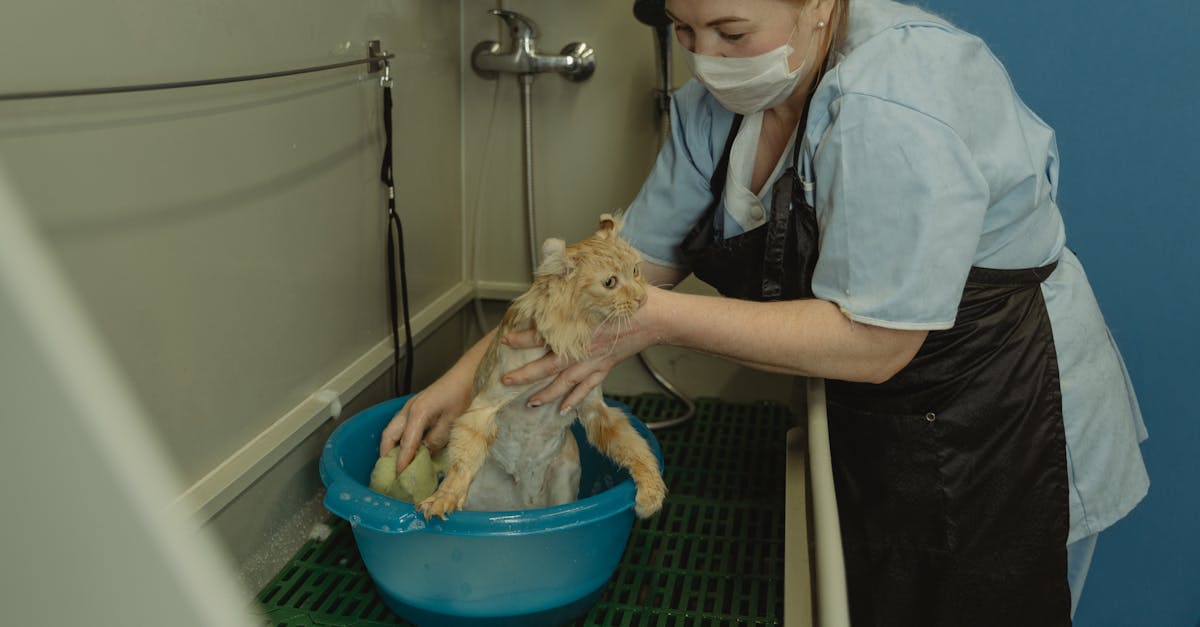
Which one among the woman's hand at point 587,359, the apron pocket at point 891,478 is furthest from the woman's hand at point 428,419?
the apron pocket at point 891,478

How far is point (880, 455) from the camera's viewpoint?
4.23 feet

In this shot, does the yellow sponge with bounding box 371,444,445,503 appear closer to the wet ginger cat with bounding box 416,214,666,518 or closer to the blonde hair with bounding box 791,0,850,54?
the wet ginger cat with bounding box 416,214,666,518

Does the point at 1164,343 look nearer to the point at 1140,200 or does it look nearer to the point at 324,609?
the point at 1140,200

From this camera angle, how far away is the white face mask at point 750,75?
117 cm

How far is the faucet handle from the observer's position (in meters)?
1.92

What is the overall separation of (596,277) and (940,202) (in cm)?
40

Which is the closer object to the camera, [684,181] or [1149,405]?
[684,181]

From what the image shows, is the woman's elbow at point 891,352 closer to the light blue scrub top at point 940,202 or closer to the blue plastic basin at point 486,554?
the light blue scrub top at point 940,202

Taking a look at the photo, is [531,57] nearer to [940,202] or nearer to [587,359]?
[587,359]

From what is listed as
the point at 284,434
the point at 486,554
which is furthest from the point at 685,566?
the point at 284,434

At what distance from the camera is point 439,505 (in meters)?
1.10

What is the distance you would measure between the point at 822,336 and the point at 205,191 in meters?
0.80

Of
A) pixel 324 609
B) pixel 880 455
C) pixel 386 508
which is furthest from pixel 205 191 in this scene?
pixel 880 455

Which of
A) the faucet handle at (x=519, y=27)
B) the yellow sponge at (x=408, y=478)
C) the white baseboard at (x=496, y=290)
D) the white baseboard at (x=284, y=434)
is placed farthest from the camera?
the white baseboard at (x=496, y=290)
